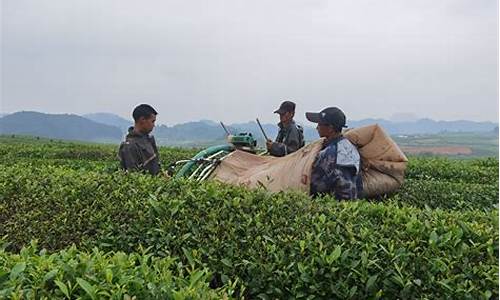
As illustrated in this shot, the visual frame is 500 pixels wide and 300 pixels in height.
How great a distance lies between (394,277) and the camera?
9.66 ft

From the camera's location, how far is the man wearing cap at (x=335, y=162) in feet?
14.8

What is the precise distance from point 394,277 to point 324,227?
0.58m

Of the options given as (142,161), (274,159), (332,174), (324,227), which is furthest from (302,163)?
(142,161)

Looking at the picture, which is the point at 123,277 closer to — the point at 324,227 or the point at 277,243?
the point at 277,243

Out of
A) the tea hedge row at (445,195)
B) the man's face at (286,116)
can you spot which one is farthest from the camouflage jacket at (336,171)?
the tea hedge row at (445,195)

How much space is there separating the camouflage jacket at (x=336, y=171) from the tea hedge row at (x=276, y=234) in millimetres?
434

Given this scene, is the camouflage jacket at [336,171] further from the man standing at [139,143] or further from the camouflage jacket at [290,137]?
the man standing at [139,143]

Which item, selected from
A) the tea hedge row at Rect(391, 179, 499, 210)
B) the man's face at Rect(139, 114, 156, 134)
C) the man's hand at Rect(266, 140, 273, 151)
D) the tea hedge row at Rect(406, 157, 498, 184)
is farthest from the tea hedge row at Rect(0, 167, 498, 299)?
the tea hedge row at Rect(406, 157, 498, 184)

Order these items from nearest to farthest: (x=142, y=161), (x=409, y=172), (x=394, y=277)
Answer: (x=394, y=277) < (x=142, y=161) < (x=409, y=172)

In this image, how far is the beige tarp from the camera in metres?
4.66

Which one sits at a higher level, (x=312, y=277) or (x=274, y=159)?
(x=274, y=159)

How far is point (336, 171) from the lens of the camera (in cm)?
451

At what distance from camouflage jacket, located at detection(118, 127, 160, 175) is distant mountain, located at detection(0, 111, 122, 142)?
7351 cm

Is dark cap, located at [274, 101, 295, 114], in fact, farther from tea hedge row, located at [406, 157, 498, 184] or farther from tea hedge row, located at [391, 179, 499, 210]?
tea hedge row, located at [406, 157, 498, 184]
